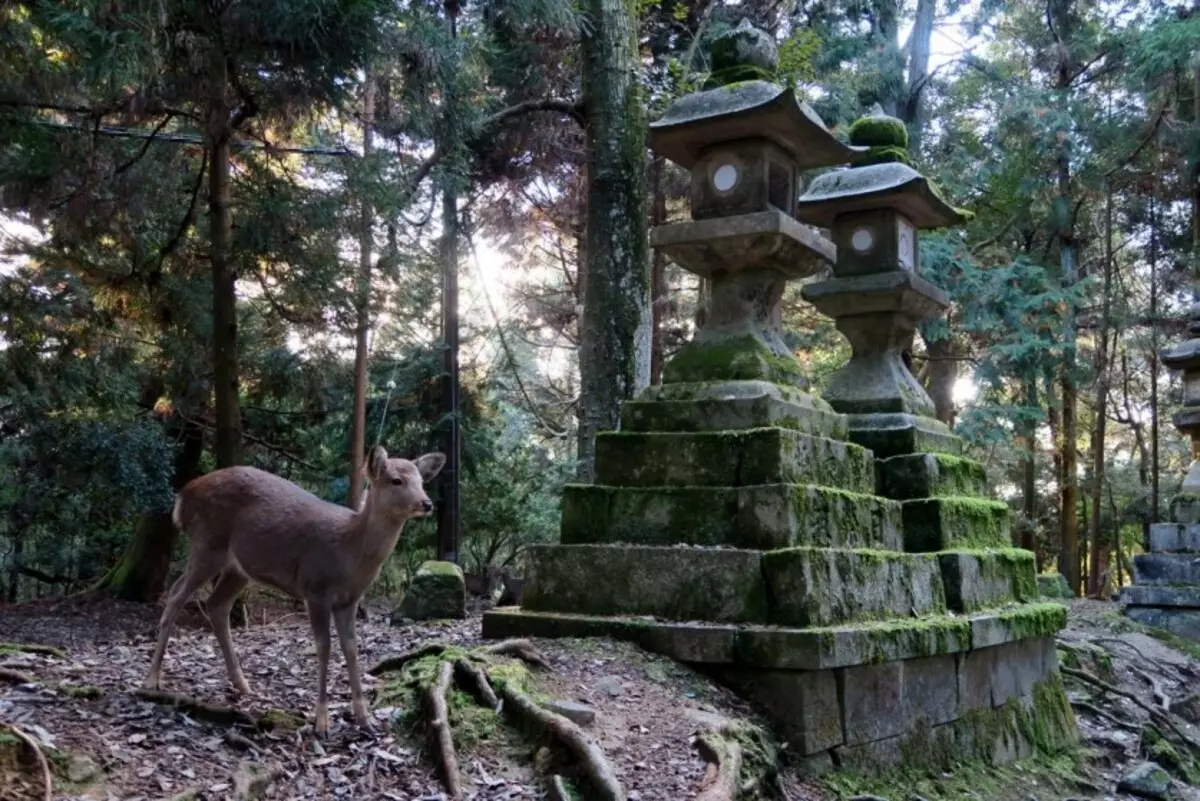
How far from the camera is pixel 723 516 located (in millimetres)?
5777

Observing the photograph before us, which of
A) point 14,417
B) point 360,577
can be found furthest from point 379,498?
point 14,417

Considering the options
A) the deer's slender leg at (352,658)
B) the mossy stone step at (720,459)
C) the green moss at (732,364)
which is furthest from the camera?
the green moss at (732,364)

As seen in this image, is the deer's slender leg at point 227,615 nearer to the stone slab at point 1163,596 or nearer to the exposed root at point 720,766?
the exposed root at point 720,766

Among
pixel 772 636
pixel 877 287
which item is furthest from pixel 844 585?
pixel 877 287

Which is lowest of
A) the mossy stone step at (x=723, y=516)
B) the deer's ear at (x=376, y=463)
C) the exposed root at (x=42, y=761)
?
the exposed root at (x=42, y=761)

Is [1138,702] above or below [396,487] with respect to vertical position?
below

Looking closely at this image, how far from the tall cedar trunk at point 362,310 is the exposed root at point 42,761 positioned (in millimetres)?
6114

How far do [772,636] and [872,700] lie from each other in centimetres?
80

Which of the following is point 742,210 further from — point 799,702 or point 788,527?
point 799,702

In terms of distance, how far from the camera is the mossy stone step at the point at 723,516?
5609mm

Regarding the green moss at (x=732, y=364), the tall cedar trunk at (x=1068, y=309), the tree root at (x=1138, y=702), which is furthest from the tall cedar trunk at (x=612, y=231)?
the tall cedar trunk at (x=1068, y=309)

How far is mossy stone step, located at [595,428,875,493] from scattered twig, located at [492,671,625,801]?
5.94 feet

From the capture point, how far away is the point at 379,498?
4.57 metres

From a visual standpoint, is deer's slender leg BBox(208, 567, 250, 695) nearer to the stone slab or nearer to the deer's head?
the deer's head
